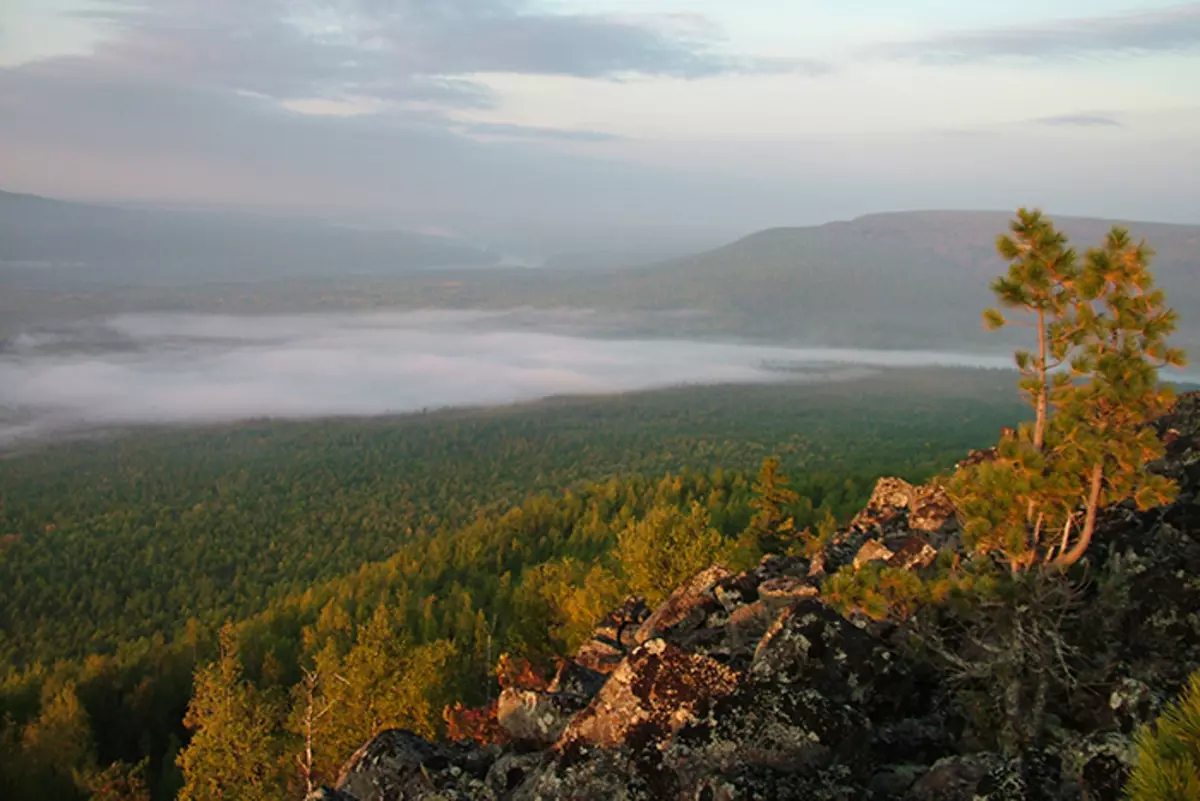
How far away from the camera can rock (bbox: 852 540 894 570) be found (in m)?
26.5

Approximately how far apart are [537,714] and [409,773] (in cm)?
335

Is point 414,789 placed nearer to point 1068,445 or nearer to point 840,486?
point 1068,445

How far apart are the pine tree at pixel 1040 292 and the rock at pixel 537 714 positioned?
1131 centimetres

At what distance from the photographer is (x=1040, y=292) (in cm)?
1567

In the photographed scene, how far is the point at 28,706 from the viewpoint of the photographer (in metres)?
73.8

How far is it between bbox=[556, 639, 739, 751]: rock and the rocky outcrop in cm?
3

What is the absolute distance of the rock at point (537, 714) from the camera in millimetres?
19156

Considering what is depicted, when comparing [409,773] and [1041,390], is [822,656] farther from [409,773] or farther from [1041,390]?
[409,773]

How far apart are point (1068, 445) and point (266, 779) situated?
32.2m

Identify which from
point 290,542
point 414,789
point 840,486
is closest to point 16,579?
point 290,542

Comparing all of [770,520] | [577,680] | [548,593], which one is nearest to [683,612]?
[577,680]

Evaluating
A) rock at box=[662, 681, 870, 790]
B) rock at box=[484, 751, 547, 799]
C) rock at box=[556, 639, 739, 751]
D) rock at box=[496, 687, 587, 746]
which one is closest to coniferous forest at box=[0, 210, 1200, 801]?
rock at box=[556, 639, 739, 751]

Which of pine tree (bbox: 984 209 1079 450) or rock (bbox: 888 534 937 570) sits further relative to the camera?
rock (bbox: 888 534 937 570)

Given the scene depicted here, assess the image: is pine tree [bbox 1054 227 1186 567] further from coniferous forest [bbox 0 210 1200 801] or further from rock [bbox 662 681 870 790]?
rock [bbox 662 681 870 790]
